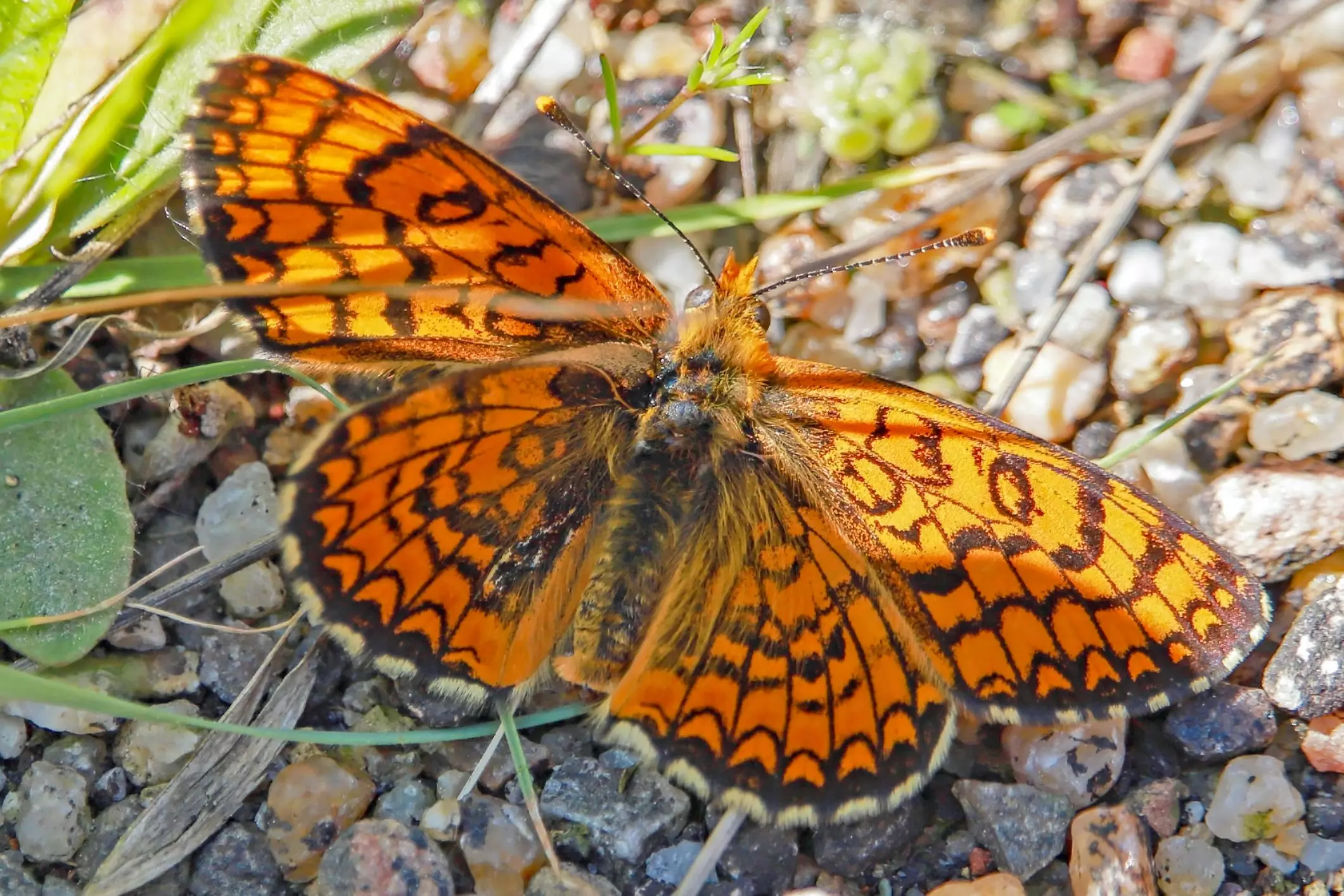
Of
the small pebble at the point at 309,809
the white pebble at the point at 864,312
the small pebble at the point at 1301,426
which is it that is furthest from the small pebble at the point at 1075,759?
the small pebble at the point at 309,809

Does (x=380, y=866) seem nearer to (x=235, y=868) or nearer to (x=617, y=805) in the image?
(x=235, y=868)

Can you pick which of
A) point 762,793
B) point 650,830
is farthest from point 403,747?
point 762,793

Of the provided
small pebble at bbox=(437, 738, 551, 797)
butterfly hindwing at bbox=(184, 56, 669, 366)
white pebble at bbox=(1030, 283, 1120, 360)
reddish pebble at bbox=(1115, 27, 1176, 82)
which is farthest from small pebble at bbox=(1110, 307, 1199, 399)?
small pebble at bbox=(437, 738, 551, 797)

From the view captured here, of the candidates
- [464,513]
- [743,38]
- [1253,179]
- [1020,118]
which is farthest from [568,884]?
[1253,179]

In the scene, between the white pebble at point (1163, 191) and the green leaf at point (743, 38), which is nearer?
the green leaf at point (743, 38)

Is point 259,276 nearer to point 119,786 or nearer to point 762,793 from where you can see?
point 119,786

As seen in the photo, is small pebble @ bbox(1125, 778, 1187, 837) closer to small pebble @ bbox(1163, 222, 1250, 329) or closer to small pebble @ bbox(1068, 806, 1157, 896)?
small pebble @ bbox(1068, 806, 1157, 896)

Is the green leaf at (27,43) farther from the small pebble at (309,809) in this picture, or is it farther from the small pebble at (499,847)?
the small pebble at (499,847)
